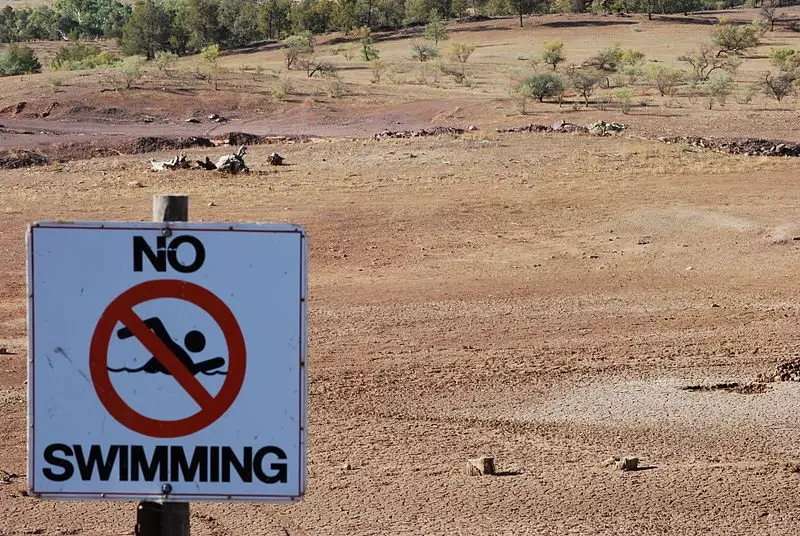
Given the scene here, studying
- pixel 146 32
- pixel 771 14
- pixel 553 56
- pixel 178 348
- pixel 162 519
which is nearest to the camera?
pixel 178 348

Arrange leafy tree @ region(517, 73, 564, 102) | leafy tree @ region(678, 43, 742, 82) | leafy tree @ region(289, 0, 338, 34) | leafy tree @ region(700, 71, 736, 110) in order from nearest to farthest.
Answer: leafy tree @ region(517, 73, 564, 102), leafy tree @ region(700, 71, 736, 110), leafy tree @ region(678, 43, 742, 82), leafy tree @ region(289, 0, 338, 34)

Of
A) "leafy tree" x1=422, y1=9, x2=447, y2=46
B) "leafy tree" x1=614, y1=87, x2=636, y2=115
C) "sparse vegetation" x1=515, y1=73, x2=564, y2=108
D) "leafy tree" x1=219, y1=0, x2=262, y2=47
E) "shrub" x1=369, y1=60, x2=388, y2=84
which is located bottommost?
"leafy tree" x1=614, y1=87, x2=636, y2=115

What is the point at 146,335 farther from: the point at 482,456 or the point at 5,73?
the point at 5,73

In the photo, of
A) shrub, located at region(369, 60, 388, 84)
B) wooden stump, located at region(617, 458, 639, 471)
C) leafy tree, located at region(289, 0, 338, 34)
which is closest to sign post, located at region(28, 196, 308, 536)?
wooden stump, located at region(617, 458, 639, 471)

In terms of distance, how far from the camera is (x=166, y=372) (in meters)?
2.84

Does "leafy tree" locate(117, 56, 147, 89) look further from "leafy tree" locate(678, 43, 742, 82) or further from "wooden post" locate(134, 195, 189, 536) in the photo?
"wooden post" locate(134, 195, 189, 536)

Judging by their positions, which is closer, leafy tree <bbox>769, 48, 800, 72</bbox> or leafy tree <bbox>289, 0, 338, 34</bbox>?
leafy tree <bbox>769, 48, 800, 72</bbox>

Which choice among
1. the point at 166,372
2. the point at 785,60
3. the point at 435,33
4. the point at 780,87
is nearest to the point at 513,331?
the point at 166,372

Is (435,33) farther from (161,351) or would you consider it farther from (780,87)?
(161,351)

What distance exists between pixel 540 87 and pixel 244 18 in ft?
129

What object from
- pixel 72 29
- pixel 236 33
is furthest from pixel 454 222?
pixel 72 29

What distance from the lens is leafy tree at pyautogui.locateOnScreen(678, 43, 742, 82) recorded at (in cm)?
4672

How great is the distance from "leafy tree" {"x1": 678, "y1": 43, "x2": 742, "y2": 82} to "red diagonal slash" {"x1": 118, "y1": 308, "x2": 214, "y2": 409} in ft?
138

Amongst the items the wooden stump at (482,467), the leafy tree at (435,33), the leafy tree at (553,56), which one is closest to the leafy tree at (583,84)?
the leafy tree at (553,56)
